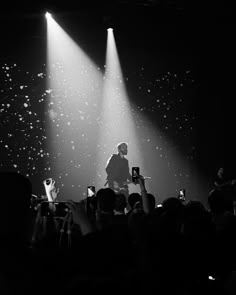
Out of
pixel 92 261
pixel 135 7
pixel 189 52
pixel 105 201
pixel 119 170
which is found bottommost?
pixel 92 261

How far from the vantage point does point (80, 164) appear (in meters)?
13.8

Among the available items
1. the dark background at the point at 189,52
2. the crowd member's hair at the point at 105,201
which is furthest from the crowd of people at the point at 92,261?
the dark background at the point at 189,52

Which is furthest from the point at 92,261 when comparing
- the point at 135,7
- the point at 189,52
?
the point at 189,52

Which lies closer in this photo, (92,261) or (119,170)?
(92,261)

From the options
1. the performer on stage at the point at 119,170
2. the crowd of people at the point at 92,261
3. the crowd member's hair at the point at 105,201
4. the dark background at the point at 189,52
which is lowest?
the crowd of people at the point at 92,261

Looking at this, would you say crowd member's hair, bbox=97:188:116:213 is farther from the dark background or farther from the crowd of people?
the dark background

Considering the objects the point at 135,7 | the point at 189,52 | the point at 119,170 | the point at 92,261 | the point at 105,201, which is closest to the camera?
the point at 92,261

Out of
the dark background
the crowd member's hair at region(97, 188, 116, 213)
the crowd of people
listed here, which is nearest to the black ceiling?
the dark background

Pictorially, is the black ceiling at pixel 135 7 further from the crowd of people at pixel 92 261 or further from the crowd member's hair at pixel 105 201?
the crowd of people at pixel 92 261

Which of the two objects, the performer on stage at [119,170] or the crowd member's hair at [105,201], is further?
the performer on stage at [119,170]

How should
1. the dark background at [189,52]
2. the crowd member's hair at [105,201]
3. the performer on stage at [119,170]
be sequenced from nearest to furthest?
the crowd member's hair at [105,201], the performer on stage at [119,170], the dark background at [189,52]

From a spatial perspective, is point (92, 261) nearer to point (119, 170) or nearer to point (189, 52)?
point (119, 170)

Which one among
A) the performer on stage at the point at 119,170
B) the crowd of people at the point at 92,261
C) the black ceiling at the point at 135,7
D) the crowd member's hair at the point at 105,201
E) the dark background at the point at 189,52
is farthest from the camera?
the dark background at the point at 189,52

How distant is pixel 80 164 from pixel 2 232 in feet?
39.1
